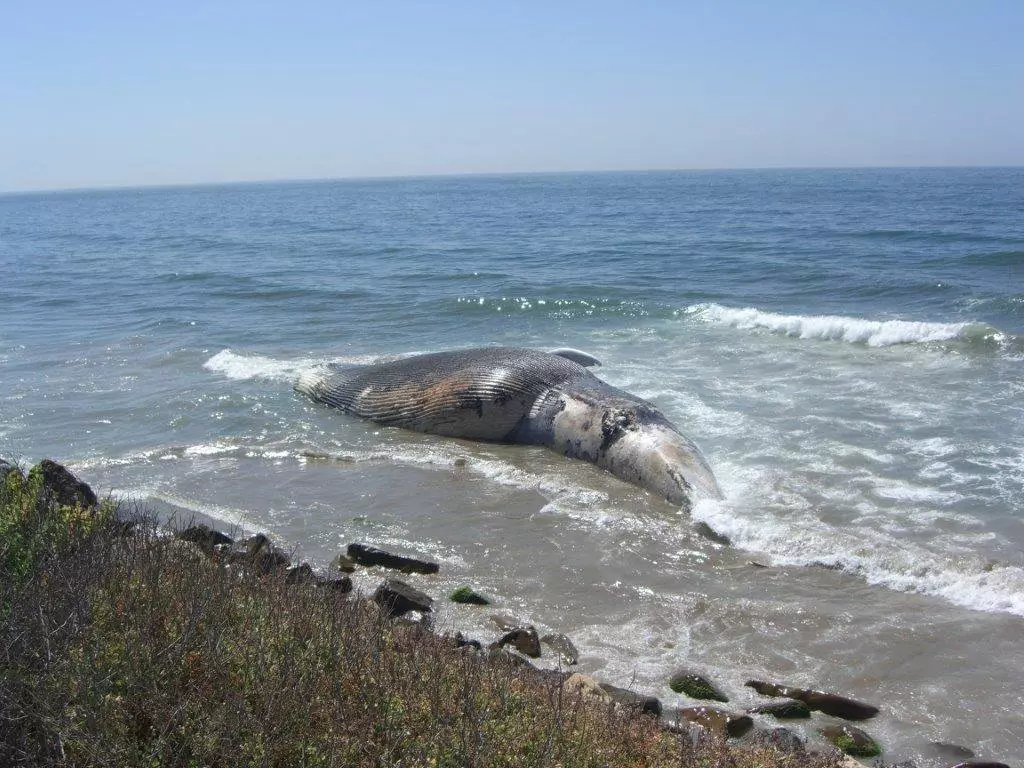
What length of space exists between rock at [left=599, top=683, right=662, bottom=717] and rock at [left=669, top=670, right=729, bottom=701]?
1.27 ft

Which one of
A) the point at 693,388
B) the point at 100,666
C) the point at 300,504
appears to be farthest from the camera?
the point at 693,388

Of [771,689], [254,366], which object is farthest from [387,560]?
[254,366]

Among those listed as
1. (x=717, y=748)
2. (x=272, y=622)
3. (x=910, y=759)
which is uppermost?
(x=272, y=622)

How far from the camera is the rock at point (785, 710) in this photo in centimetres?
588

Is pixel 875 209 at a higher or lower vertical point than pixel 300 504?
higher

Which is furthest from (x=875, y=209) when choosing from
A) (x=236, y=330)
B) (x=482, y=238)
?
(x=236, y=330)

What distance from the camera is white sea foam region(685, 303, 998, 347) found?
60.0 feet

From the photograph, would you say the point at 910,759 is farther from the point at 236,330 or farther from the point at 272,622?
the point at 236,330

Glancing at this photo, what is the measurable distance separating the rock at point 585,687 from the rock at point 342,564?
113 inches

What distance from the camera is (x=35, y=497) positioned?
639 cm

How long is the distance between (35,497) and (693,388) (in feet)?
34.8

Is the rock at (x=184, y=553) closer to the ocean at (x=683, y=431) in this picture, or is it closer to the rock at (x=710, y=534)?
the ocean at (x=683, y=431)

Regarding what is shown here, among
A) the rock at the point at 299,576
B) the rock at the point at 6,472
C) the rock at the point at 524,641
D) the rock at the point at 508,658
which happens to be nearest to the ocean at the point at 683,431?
the rock at the point at 524,641

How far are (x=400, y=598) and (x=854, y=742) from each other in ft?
11.3
